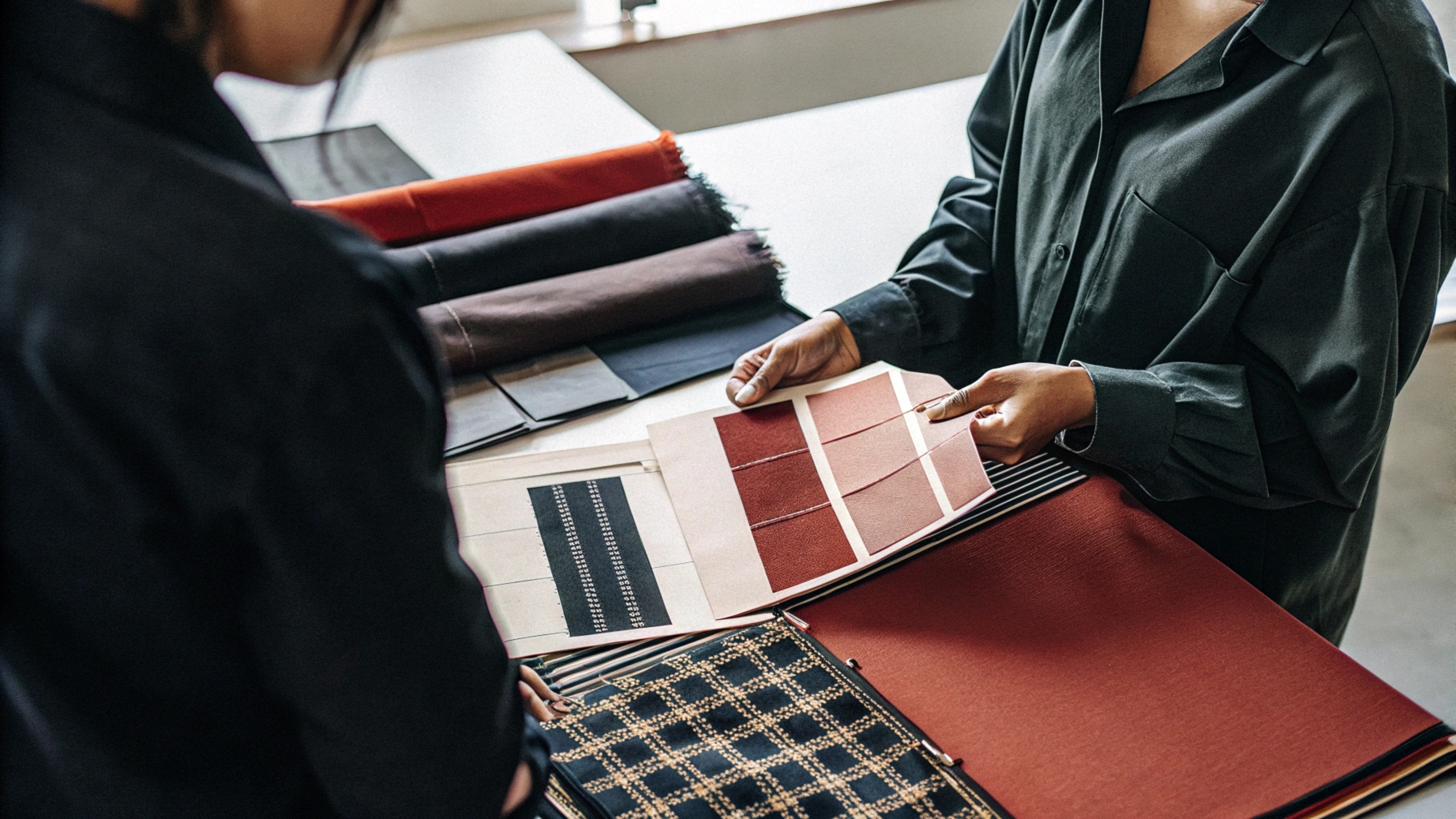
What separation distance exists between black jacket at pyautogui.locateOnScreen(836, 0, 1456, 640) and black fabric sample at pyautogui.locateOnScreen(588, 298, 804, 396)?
13 centimetres

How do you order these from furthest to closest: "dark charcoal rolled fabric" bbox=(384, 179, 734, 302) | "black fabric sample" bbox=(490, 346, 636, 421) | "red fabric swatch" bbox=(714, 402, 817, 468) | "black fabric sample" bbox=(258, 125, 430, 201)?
"black fabric sample" bbox=(258, 125, 430, 201)
"dark charcoal rolled fabric" bbox=(384, 179, 734, 302)
"black fabric sample" bbox=(490, 346, 636, 421)
"red fabric swatch" bbox=(714, 402, 817, 468)

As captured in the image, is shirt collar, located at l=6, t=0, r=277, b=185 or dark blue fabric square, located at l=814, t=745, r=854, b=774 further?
dark blue fabric square, located at l=814, t=745, r=854, b=774

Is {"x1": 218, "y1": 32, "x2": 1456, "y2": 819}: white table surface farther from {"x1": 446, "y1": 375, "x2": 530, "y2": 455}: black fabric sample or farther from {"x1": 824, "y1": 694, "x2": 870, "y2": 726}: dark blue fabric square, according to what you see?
{"x1": 824, "y1": 694, "x2": 870, "y2": 726}: dark blue fabric square

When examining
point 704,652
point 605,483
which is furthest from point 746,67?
point 704,652

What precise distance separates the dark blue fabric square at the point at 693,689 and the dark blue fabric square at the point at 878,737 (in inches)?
4.3

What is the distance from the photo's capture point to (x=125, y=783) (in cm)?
47

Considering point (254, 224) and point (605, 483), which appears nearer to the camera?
point (254, 224)

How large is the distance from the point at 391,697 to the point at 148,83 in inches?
10.2

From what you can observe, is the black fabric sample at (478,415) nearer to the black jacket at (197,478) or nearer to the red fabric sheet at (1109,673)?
the red fabric sheet at (1109,673)

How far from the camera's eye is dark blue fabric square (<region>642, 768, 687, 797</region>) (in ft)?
2.32

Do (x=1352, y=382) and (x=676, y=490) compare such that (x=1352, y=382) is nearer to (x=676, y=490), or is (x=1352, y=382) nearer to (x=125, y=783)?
(x=676, y=490)

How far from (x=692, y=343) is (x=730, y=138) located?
77cm

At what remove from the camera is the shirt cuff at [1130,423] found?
96 centimetres

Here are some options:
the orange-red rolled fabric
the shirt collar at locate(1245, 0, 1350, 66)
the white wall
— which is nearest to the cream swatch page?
the orange-red rolled fabric
